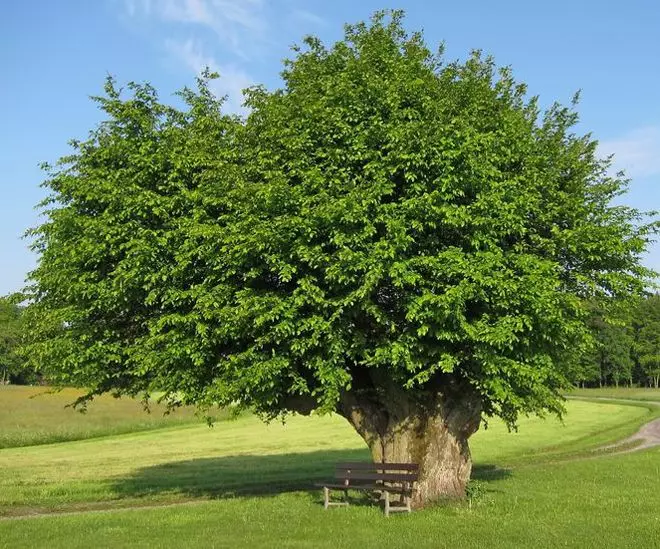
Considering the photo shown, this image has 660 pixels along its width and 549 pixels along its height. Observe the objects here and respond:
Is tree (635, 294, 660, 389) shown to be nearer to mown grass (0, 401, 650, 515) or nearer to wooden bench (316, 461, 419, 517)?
mown grass (0, 401, 650, 515)

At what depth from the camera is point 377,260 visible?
13375mm

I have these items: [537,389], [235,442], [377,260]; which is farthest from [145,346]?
[235,442]

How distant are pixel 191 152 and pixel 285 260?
173 inches

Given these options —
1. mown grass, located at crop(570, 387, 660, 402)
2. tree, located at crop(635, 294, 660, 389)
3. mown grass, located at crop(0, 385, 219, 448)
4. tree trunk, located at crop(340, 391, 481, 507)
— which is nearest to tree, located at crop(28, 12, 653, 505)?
tree trunk, located at crop(340, 391, 481, 507)

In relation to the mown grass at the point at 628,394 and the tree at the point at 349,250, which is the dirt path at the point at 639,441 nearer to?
the tree at the point at 349,250

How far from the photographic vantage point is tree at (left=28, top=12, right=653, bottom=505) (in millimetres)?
13898

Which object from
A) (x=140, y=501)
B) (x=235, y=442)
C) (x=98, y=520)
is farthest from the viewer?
(x=235, y=442)

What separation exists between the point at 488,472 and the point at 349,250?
14.9 meters

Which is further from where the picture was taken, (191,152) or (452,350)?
(191,152)

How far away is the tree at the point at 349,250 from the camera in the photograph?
13.9 metres

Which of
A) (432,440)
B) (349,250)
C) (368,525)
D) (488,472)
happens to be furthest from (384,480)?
(488,472)

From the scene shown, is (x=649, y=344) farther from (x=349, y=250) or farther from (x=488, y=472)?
(x=349, y=250)

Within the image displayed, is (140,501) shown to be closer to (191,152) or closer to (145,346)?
(145,346)

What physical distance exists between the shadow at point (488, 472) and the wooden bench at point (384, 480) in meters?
7.20
